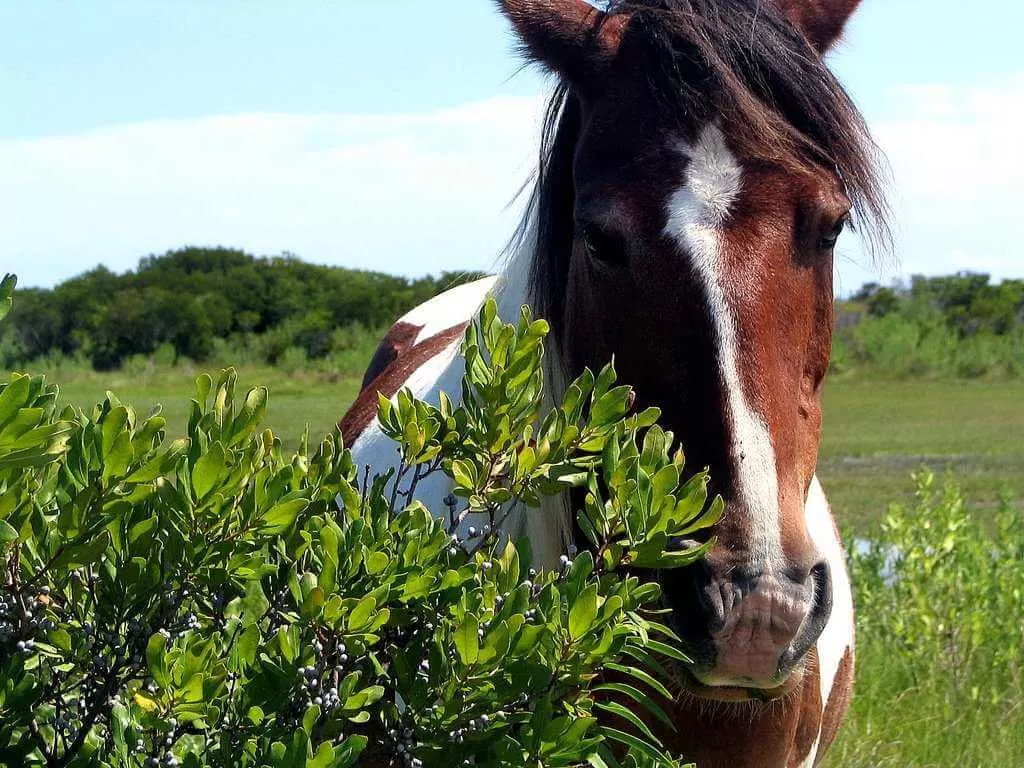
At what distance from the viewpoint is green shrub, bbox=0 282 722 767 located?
118 cm

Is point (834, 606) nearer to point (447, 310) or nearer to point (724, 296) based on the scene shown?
point (724, 296)

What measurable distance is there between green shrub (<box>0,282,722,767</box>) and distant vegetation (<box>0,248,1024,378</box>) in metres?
24.7

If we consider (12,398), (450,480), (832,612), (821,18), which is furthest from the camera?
(832,612)

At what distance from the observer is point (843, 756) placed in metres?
4.20

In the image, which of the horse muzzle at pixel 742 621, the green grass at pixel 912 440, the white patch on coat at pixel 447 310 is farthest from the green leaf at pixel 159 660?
the green grass at pixel 912 440

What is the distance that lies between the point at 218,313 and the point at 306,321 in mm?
2819

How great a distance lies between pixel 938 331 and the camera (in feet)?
99.1

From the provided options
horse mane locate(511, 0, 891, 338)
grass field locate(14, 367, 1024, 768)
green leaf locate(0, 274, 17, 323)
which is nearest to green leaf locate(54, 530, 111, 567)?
green leaf locate(0, 274, 17, 323)

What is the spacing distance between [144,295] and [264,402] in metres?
33.1

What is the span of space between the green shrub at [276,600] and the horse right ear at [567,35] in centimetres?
111

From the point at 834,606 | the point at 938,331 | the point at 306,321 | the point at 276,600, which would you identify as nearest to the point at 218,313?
the point at 306,321

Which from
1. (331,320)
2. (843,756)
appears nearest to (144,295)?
(331,320)

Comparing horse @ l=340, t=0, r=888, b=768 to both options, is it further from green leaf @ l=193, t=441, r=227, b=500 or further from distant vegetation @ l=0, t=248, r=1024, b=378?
distant vegetation @ l=0, t=248, r=1024, b=378

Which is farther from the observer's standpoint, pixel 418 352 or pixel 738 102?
pixel 418 352
